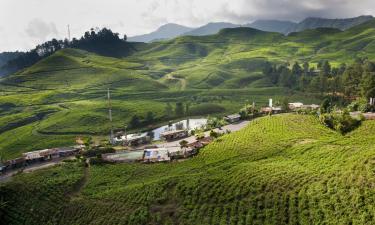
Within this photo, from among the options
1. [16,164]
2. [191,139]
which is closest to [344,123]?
[191,139]

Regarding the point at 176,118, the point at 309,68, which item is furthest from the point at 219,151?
the point at 309,68

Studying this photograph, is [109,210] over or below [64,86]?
below

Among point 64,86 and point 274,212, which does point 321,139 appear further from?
point 64,86

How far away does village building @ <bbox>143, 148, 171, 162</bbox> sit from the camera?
58.6 meters

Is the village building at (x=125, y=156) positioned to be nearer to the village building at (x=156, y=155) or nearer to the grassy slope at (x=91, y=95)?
the village building at (x=156, y=155)

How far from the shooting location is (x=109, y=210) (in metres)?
44.3

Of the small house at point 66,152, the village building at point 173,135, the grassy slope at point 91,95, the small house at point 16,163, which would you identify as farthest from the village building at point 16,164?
the grassy slope at point 91,95

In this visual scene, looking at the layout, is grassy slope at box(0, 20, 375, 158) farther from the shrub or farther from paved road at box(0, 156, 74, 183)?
the shrub

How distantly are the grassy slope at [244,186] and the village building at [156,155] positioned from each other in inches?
102

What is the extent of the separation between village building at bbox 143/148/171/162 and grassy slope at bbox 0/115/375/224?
2.60 m

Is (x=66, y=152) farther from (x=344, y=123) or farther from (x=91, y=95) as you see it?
(x=91, y=95)

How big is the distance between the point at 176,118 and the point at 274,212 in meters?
Result: 87.6

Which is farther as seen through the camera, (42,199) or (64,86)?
(64,86)

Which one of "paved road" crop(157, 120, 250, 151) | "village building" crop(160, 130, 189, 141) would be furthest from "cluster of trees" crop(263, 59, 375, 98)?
"village building" crop(160, 130, 189, 141)
